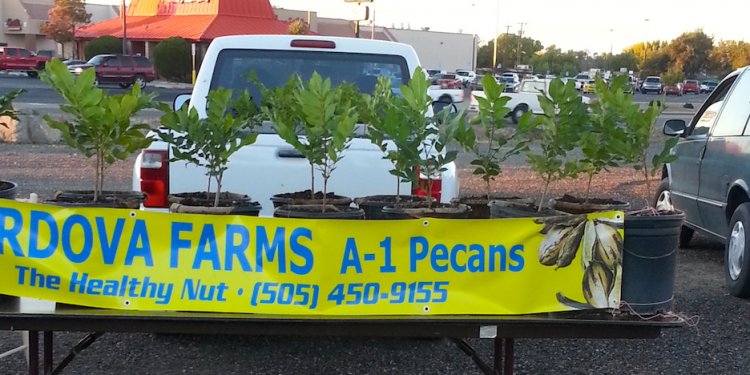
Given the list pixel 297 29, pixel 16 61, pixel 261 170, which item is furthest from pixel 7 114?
pixel 16 61

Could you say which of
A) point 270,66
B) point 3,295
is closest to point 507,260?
point 3,295

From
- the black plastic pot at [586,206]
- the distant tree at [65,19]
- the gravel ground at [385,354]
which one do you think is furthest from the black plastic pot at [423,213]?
the distant tree at [65,19]

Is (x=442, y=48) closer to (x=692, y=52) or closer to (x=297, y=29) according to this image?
(x=692, y=52)

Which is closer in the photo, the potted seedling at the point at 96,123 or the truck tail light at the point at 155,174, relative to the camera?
the potted seedling at the point at 96,123

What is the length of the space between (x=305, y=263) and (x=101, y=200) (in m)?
1.06

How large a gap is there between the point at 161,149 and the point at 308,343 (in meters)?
1.52

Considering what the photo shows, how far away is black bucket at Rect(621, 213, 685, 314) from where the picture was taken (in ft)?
10.1

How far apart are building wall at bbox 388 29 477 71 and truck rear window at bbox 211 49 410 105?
7449 centimetres

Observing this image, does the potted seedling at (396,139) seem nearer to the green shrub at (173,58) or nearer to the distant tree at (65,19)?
the green shrub at (173,58)

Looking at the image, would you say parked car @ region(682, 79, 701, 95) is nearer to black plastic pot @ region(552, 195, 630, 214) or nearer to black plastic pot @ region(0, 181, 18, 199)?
black plastic pot @ region(552, 195, 630, 214)

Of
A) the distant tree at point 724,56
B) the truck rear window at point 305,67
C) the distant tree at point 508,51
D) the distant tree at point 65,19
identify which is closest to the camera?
the truck rear window at point 305,67

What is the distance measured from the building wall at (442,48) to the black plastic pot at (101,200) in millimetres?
76716

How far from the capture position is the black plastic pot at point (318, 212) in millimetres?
3221

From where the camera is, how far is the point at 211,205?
3.60m
